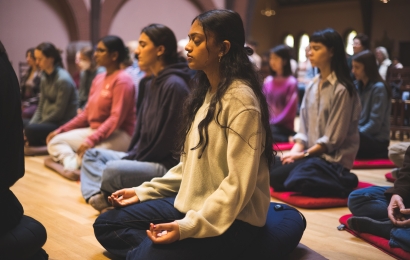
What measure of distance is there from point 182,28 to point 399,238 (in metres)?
9.07

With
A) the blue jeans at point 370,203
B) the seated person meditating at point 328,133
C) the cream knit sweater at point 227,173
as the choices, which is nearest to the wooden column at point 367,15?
the seated person meditating at point 328,133

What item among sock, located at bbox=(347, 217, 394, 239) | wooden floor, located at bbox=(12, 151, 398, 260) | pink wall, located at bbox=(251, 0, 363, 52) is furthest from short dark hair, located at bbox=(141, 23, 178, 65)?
pink wall, located at bbox=(251, 0, 363, 52)

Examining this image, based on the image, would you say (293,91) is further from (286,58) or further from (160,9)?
(160,9)

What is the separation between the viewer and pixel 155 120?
11.2ft

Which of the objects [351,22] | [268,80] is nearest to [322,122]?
[268,80]

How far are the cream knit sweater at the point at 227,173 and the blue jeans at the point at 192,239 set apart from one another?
0.07m

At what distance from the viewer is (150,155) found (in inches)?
137

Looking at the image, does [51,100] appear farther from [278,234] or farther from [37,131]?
[278,234]

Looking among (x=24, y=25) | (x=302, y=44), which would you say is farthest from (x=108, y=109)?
(x=302, y=44)

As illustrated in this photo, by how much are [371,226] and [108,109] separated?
2524mm

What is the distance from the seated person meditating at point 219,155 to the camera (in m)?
2.01

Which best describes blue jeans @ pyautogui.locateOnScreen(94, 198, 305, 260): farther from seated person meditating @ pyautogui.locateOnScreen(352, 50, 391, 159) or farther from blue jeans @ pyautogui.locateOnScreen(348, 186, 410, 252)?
seated person meditating @ pyautogui.locateOnScreen(352, 50, 391, 159)

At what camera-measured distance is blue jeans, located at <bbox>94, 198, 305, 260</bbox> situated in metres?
2.07

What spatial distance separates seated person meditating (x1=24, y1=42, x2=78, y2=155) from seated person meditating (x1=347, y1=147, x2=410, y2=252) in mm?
3714
